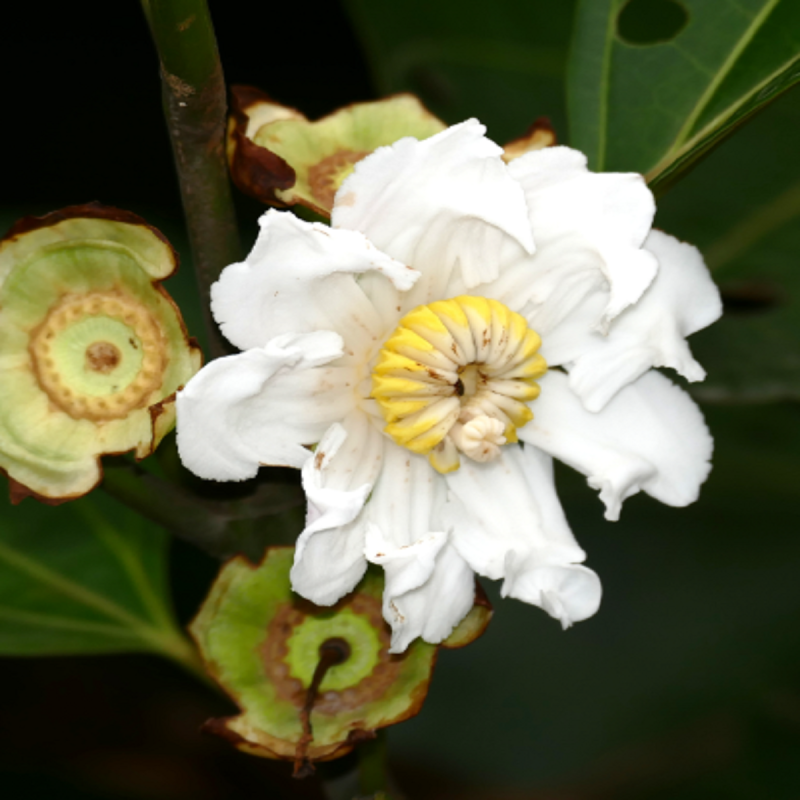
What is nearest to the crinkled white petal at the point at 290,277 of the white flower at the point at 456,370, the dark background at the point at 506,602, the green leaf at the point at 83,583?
the white flower at the point at 456,370

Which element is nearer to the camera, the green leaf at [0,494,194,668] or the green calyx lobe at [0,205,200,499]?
the green calyx lobe at [0,205,200,499]

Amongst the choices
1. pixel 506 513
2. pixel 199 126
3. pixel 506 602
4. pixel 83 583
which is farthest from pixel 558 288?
pixel 506 602

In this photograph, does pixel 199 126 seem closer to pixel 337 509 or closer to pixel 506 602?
pixel 337 509

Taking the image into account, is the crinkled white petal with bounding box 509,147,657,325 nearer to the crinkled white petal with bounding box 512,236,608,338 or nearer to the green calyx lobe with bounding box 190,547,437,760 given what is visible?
the crinkled white petal with bounding box 512,236,608,338

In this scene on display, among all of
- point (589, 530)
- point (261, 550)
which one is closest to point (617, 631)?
point (589, 530)

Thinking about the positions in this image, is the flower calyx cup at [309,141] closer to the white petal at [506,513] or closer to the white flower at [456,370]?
the white flower at [456,370]

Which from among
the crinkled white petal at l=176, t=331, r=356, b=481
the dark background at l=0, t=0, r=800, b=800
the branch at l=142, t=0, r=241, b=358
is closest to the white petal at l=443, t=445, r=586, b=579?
the crinkled white petal at l=176, t=331, r=356, b=481

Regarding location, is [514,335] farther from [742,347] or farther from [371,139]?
[742,347]
